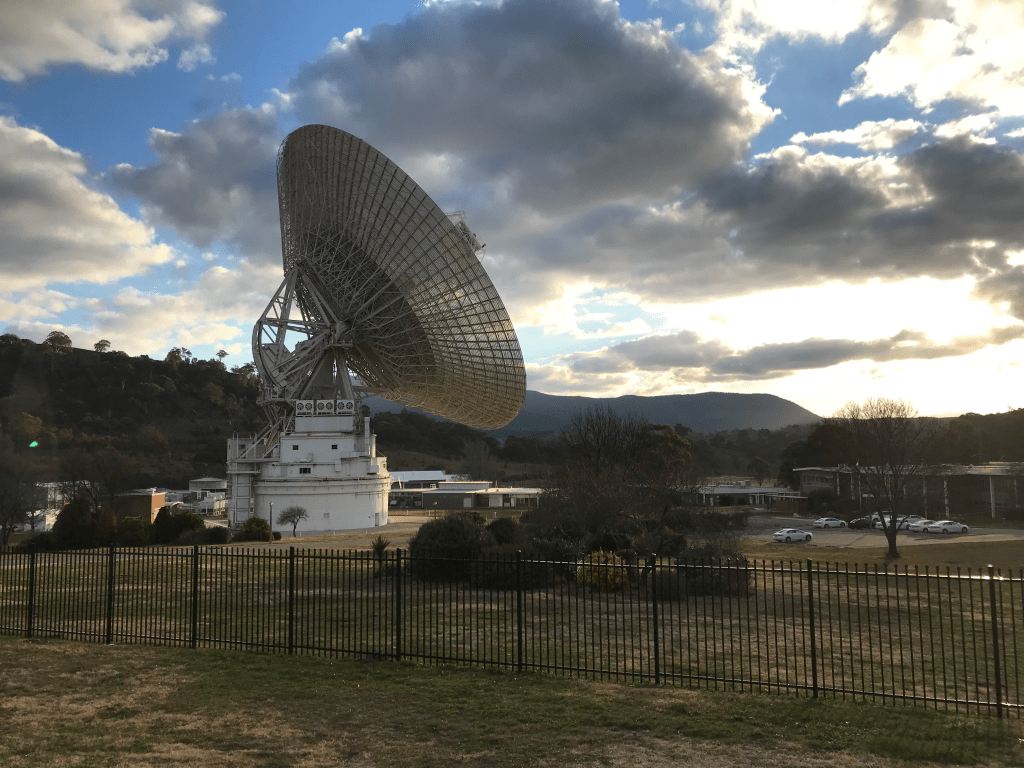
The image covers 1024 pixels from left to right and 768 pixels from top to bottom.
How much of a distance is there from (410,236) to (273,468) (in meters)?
19.7

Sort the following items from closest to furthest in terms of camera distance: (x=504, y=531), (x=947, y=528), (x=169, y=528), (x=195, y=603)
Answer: (x=195, y=603), (x=504, y=531), (x=169, y=528), (x=947, y=528)

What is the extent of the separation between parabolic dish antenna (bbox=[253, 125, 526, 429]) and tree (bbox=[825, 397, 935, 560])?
65.7 feet

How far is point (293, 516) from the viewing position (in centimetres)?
4381

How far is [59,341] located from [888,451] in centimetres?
13545

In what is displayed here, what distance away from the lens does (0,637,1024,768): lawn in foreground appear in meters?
7.78

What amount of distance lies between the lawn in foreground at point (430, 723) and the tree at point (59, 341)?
135159 mm

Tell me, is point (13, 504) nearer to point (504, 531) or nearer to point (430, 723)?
point (504, 531)

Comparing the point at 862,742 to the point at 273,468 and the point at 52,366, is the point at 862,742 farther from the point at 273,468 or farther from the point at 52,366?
the point at 52,366

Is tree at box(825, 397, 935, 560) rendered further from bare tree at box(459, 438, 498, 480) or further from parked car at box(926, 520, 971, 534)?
bare tree at box(459, 438, 498, 480)

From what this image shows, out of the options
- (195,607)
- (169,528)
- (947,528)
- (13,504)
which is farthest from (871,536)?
(13,504)

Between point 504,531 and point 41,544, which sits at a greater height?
point 504,531

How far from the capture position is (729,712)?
9.26 metres

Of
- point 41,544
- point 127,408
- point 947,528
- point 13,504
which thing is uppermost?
point 127,408

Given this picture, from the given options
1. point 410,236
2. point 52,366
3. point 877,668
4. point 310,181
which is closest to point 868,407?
point 410,236
